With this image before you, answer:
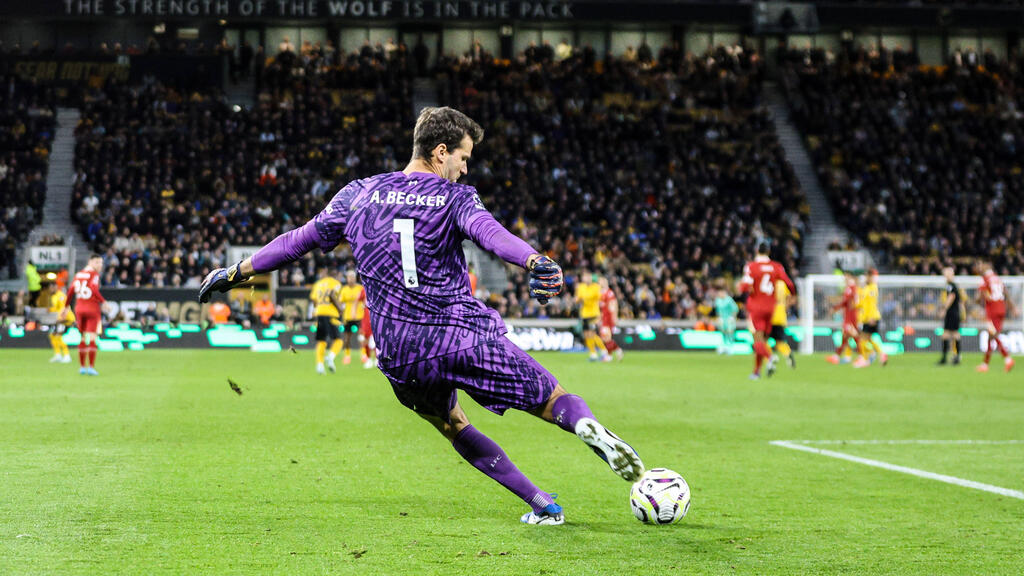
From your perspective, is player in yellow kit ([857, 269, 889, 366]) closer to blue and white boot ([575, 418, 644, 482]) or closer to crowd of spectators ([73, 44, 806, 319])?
crowd of spectators ([73, 44, 806, 319])

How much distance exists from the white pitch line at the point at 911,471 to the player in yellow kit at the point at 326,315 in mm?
11662

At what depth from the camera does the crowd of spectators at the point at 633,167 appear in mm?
35031

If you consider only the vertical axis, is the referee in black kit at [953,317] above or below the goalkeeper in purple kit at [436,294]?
below

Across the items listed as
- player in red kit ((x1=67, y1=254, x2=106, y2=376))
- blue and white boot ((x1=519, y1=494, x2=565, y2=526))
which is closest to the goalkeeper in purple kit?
blue and white boot ((x1=519, y1=494, x2=565, y2=526))

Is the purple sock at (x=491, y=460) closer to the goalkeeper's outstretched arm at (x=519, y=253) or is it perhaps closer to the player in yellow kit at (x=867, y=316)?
the goalkeeper's outstretched arm at (x=519, y=253)

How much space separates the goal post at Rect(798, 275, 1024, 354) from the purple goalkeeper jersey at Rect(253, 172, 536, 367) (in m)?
25.7

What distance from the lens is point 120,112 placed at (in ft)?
130

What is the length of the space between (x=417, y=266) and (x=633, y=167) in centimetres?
3537

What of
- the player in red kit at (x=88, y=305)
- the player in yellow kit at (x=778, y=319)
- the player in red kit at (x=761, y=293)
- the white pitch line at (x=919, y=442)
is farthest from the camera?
the player in yellow kit at (x=778, y=319)

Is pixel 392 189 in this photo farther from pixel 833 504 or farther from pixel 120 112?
pixel 120 112

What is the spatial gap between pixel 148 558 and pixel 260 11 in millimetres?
34317

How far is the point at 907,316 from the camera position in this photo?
30.6 m

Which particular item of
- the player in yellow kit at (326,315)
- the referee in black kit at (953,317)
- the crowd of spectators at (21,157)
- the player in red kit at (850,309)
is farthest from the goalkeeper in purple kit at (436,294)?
the crowd of spectators at (21,157)

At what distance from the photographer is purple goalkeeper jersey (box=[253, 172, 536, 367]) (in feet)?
17.8
